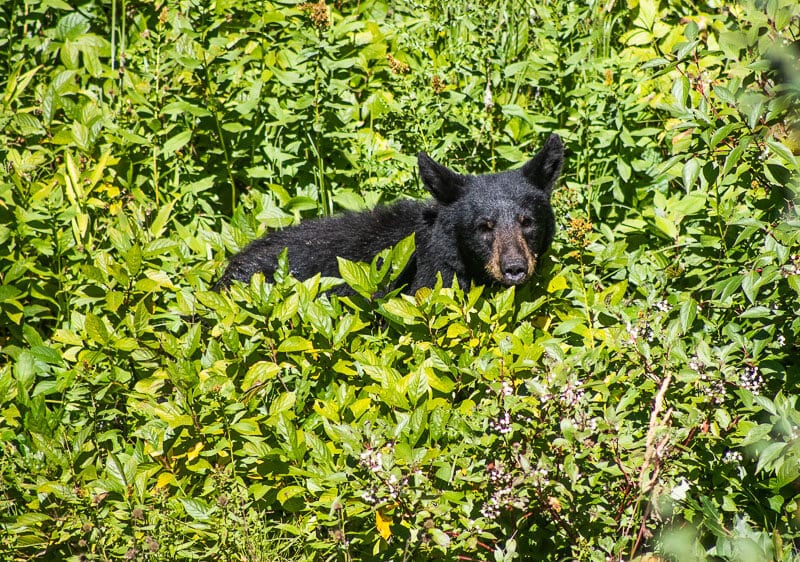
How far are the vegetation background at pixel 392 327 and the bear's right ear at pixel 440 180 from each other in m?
0.39

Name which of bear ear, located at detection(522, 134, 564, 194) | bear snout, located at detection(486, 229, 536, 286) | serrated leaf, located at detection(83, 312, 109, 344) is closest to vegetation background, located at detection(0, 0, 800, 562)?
serrated leaf, located at detection(83, 312, 109, 344)

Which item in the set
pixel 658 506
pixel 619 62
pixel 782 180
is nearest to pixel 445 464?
pixel 658 506

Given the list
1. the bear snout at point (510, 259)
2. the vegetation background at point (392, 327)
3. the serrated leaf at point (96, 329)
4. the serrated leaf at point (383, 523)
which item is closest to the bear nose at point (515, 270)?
the bear snout at point (510, 259)

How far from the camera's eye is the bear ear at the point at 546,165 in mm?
5211

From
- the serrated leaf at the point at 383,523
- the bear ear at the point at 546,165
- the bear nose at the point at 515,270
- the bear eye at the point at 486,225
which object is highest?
the bear ear at the point at 546,165

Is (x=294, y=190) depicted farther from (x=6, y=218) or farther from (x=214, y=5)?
(x=6, y=218)

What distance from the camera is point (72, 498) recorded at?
3311 mm

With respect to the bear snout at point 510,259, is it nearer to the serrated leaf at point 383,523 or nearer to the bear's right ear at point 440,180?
the bear's right ear at point 440,180

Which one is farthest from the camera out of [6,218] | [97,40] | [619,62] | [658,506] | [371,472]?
[97,40]

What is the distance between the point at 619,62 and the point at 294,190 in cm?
237

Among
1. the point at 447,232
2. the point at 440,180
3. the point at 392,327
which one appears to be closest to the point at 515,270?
the point at 447,232

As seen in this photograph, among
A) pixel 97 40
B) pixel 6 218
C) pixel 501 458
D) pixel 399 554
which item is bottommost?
pixel 399 554

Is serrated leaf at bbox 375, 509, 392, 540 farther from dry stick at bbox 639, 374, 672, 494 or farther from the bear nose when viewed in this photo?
the bear nose

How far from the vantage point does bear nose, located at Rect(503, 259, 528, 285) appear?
472 cm
